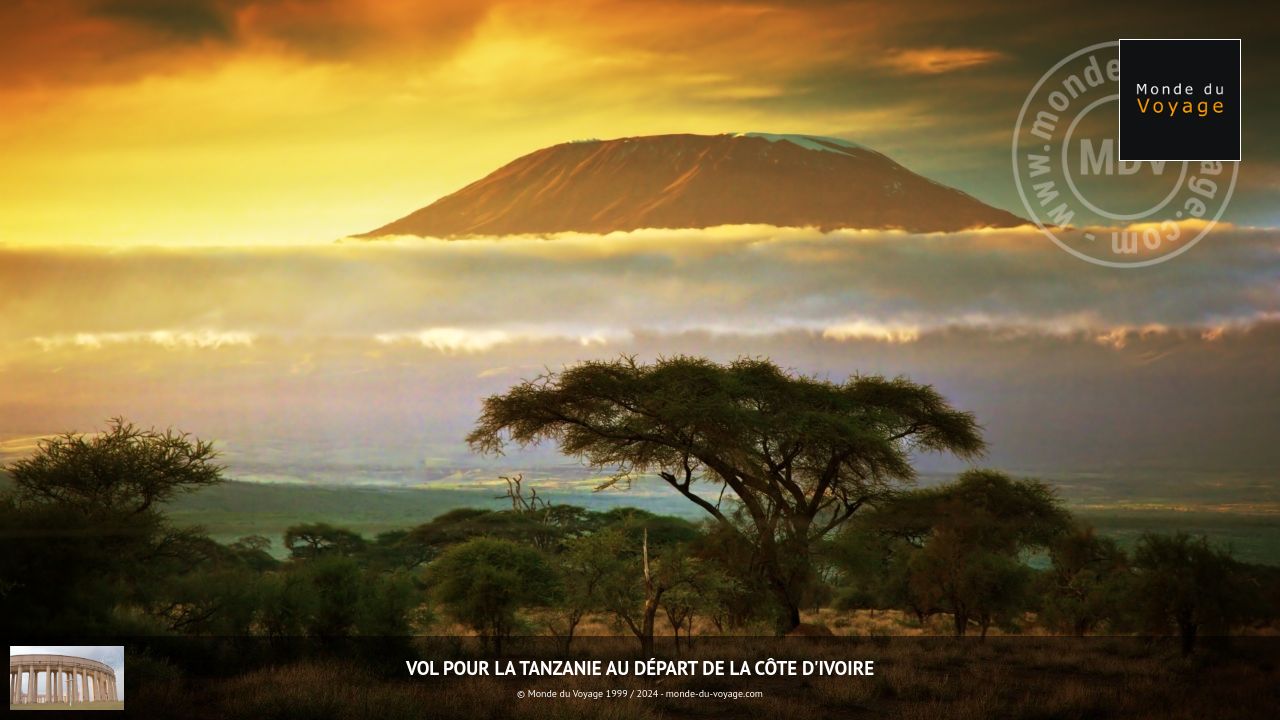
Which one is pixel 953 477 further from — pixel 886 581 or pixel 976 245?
pixel 976 245

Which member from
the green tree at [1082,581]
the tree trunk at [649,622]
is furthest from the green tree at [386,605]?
the green tree at [1082,581]

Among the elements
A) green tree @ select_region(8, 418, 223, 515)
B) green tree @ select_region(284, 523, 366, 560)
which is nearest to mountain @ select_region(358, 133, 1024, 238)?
green tree @ select_region(284, 523, 366, 560)

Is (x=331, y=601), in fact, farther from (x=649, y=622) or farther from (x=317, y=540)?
(x=317, y=540)

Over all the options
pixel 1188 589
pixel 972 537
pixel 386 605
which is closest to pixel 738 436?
pixel 386 605

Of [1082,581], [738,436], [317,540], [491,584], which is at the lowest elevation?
[1082,581]

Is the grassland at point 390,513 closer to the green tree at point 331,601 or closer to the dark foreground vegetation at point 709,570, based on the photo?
the dark foreground vegetation at point 709,570
